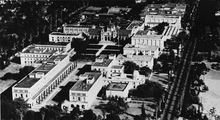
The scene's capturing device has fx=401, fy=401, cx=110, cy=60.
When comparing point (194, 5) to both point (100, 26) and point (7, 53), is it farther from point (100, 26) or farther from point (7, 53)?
point (7, 53)

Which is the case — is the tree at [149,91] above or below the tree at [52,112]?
above

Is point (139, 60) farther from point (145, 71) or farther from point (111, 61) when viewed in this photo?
→ point (111, 61)

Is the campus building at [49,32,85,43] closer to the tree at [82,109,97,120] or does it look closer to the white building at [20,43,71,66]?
the white building at [20,43,71,66]

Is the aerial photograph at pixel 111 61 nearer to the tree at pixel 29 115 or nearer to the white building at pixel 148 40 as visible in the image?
the tree at pixel 29 115

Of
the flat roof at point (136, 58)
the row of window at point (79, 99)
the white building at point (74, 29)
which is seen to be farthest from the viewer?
the white building at point (74, 29)

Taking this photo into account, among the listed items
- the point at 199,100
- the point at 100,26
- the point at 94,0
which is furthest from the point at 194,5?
the point at 199,100

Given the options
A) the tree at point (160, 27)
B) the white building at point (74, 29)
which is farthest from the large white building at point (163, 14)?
the white building at point (74, 29)

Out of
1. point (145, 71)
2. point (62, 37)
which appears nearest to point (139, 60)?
point (145, 71)
